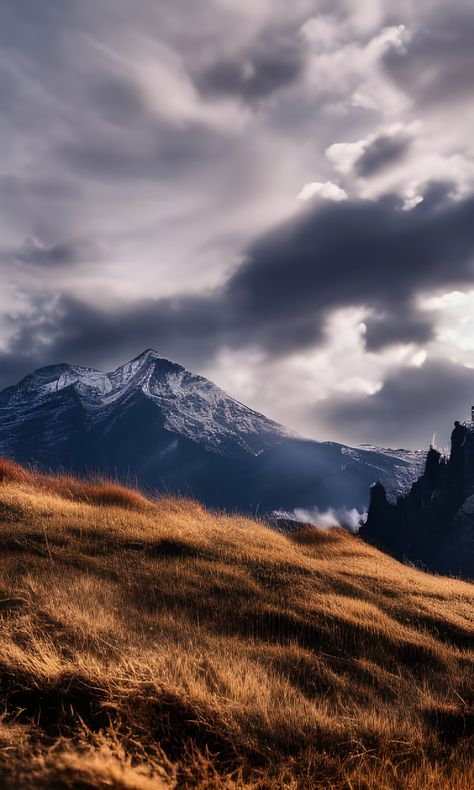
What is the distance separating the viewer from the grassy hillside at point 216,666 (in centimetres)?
400

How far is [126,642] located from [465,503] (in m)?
197

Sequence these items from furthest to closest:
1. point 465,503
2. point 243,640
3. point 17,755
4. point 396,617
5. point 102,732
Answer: point 465,503, point 396,617, point 243,640, point 102,732, point 17,755

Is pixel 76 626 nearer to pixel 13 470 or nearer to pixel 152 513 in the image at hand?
pixel 152 513

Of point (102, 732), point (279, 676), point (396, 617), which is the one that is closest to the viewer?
point (102, 732)

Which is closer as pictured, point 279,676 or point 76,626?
point 279,676

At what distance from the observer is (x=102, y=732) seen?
4.14 meters

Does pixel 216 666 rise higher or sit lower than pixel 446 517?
higher

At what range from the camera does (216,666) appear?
547 centimetres

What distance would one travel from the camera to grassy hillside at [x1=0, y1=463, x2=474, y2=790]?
4004 mm

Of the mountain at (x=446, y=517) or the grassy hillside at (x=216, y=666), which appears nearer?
the grassy hillside at (x=216, y=666)

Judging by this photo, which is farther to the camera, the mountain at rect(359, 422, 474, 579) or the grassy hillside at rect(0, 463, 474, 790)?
the mountain at rect(359, 422, 474, 579)

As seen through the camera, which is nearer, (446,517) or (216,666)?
(216,666)

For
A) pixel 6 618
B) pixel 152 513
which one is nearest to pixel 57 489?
pixel 152 513

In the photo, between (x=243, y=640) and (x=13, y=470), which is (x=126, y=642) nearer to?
(x=243, y=640)
